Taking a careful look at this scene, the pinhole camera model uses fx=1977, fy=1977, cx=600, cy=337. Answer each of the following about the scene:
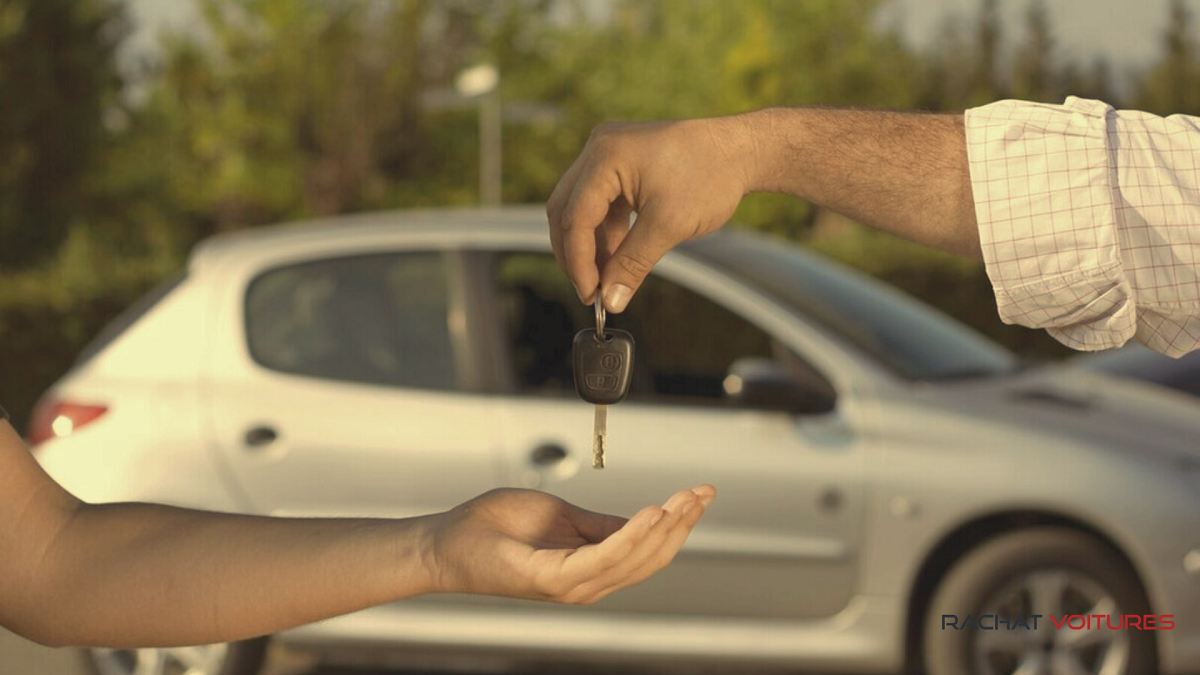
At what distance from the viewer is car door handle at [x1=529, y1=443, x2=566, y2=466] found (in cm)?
582

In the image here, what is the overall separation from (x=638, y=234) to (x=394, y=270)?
13.3 feet

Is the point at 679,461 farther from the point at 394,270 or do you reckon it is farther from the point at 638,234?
the point at 638,234

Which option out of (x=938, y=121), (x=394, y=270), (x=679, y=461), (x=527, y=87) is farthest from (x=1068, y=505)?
(x=527, y=87)

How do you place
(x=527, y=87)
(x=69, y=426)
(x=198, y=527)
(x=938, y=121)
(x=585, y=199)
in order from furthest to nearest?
(x=527, y=87) → (x=69, y=426) → (x=938, y=121) → (x=585, y=199) → (x=198, y=527)

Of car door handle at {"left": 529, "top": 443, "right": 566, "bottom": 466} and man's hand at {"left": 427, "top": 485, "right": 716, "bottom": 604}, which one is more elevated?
man's hand at {"left": 427, "top": 485, "right": 716, "bottom": 604}

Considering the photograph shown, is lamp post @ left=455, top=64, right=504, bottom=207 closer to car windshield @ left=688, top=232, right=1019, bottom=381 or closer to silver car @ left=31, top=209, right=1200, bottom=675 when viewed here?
car windshield @ left=688, top=232, right=1019, bottom=381

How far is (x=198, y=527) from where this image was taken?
2033 mm

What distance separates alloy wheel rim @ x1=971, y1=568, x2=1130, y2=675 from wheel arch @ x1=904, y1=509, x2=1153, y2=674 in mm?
146

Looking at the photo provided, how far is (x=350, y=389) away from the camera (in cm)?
601

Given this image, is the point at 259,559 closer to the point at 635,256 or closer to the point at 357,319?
the point at 635,256

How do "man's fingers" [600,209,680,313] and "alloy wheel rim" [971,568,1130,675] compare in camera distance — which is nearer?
"man's fingers" [600,209,680,313]

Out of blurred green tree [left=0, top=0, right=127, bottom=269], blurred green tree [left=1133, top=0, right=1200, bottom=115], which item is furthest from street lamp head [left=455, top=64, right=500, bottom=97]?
blurred green tree [left=1133, top=0, right=1200, bottom=115]

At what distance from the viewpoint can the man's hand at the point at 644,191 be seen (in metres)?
2.20

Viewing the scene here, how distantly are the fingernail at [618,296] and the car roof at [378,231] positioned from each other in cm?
389
